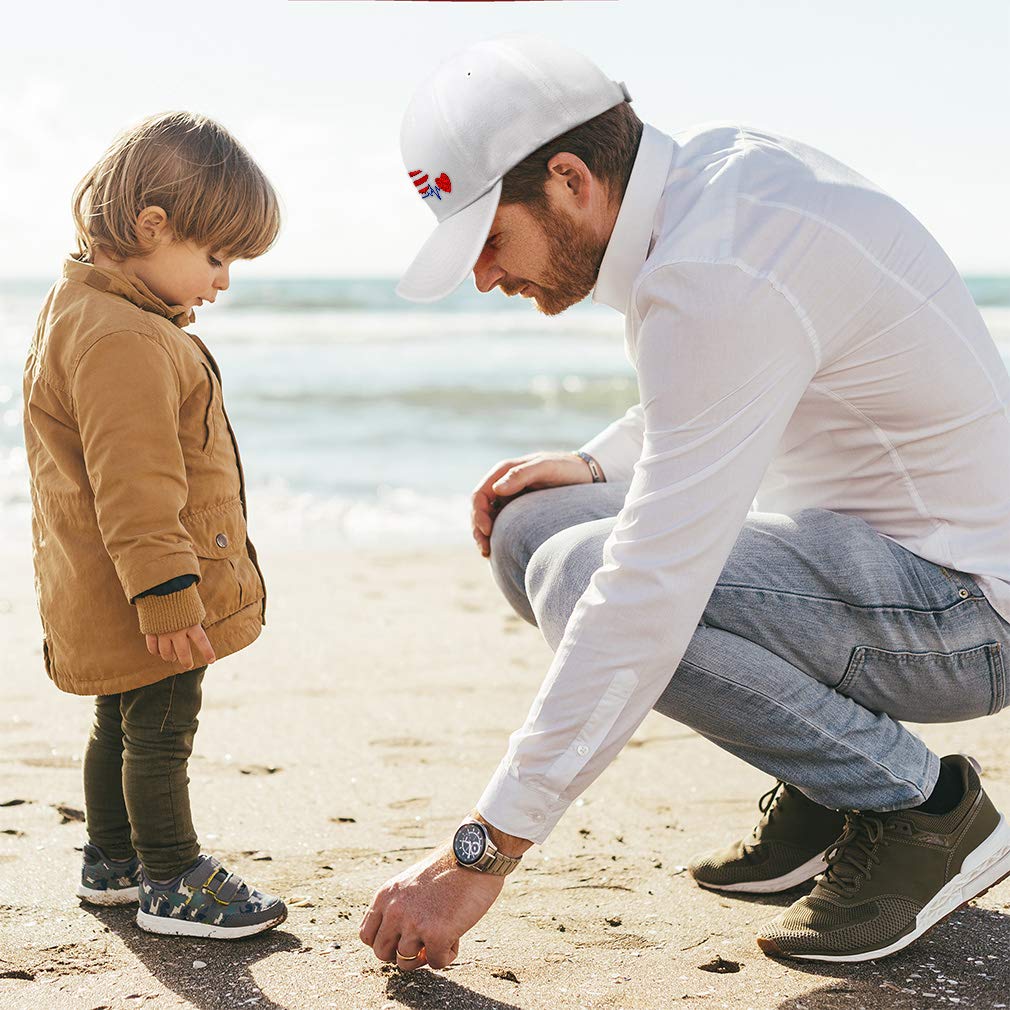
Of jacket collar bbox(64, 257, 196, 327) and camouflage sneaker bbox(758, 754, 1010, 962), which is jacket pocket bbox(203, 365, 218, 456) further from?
camouflage sneaker bbox(758, 754, 1010, 962)

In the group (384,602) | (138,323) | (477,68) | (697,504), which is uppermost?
(477,68)

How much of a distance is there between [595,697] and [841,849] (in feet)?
1.75

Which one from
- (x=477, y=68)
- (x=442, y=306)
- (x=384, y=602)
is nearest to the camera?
(x=477, y=68)

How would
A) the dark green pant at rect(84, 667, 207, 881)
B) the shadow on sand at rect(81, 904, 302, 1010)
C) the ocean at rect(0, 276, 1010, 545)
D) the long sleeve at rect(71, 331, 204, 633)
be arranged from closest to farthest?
the shadow on sand at rect(81, 904, 302, 1010) < the long sleeve at rect(71, 331, 204, 633) < the dark green pant at rect(84, 667, 207, 881) < the ocean at rect(0, 276, 1010, 545)

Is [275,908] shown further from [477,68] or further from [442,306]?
[442,306]

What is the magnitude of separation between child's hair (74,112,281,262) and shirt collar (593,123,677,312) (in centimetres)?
62

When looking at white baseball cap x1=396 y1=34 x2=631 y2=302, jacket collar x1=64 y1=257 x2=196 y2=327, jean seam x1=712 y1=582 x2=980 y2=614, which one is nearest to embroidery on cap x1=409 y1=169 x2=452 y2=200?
white baseball cap x1=396 y1=34 x2=631 y2=302

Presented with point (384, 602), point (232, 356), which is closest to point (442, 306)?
point (232, 356)

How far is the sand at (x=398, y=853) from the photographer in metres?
1.72

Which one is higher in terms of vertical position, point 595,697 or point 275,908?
point 595,697

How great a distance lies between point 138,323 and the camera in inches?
74.4

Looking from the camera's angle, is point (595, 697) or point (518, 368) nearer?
point (595, 697)

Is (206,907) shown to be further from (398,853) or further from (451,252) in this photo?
(451,252)

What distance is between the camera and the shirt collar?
1.77 m
